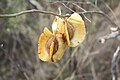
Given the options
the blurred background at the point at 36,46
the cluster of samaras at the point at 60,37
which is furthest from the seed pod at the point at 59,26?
the blurred background at the point at 36,46

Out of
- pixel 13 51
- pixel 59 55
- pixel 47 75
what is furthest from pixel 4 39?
pixel 59 55

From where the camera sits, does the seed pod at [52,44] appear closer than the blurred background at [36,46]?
Yes

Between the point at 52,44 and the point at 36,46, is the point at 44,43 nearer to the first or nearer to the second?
the point at 52,44

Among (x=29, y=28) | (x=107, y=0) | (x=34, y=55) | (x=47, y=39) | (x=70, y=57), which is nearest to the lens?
(x=47, y=39)

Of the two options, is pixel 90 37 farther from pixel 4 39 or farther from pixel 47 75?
pixel 4 39

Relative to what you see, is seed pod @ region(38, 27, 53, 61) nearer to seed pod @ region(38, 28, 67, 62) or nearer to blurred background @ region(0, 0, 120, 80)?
seed pod @ region(38, 28, 67, 62)

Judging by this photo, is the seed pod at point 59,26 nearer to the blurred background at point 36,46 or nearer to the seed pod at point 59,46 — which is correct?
the seed pod at point 59,46
